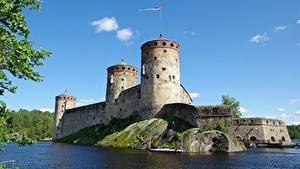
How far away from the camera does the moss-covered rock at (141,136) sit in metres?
40.5

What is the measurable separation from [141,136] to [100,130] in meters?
20.5

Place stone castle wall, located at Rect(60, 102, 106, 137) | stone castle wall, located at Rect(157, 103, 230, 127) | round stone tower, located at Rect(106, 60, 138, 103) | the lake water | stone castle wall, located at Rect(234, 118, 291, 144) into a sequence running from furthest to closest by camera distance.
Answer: stone castle wall, located at Rect(60, 102, 106, 137)
round stone tower, located at Rect(106, 60, 138, 103)
stone castle wall, located at Rect(234, 118, 291, 144)
stone castle wall, located at Rect(157, 103, 230, 127)
the lake water

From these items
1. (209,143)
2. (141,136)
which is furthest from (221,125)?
(141,136)

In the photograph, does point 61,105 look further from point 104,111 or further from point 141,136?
point 141,136

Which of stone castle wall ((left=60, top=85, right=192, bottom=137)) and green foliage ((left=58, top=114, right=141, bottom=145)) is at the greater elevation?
stone castle wall ((left=60, top=85, right=192, bottom=137))

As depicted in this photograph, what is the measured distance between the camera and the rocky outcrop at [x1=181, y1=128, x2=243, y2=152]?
3466 cm

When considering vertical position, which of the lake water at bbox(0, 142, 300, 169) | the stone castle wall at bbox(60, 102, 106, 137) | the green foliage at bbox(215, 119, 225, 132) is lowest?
the lake water at bbox(0, 142, 300, 169)

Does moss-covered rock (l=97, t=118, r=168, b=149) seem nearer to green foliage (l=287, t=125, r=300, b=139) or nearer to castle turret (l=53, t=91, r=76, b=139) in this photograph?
castle turret (l=53, t=91, r=76, b=139)

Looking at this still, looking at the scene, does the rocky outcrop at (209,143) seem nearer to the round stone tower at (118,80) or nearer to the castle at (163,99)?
the castle at (163,99)

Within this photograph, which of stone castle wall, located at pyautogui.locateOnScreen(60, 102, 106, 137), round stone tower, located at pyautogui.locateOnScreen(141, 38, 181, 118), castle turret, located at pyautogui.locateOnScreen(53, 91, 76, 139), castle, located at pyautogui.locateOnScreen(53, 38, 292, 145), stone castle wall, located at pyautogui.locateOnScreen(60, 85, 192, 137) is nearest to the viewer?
castle, located at pyautogui.locateOnScreen(53, 38, 292, 145)

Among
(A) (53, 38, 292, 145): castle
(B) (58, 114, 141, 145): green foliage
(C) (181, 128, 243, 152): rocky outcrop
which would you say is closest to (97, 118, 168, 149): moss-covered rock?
(A) (53, 38, 292, 145): castle

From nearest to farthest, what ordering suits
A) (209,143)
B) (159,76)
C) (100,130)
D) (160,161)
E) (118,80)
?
(160,161)
(209,143)
(159,76)
(100,130)
(118,80)

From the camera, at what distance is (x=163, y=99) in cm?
4816

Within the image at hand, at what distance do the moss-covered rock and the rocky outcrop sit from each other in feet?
19.0
